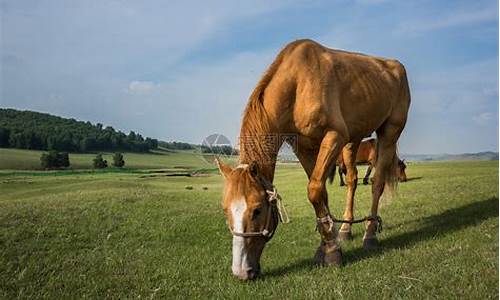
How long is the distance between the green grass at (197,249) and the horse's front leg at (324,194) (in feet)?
0.74

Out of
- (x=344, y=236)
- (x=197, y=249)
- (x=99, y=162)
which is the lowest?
(x=197, y=249)

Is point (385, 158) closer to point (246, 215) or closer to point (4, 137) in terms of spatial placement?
point (246, 215)

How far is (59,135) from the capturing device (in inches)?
352

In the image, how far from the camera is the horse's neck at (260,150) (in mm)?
4645

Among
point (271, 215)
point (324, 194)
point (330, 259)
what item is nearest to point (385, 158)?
point (324, 194)

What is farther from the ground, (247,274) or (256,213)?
(256,213)

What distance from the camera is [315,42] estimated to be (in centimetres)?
555

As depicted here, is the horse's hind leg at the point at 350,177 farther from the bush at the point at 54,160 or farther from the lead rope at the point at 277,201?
the bush at the point at 54,160

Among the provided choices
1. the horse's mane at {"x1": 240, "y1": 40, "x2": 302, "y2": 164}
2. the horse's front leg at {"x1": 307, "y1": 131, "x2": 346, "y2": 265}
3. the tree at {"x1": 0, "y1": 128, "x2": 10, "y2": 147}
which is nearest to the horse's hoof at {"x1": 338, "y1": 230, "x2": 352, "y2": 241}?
the horse's front leg at {"x1": 307, "y1": 131, "x2": 346, "y2": 265}

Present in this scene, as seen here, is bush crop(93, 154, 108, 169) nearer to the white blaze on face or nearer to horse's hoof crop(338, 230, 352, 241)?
horse's hoof crop(338, 230, 352, 241)

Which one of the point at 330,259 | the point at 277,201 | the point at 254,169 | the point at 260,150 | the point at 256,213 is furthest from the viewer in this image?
the point at 330,259

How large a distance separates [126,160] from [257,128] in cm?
615

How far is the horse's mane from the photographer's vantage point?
466 centimetres

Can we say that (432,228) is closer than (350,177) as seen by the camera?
Yes
